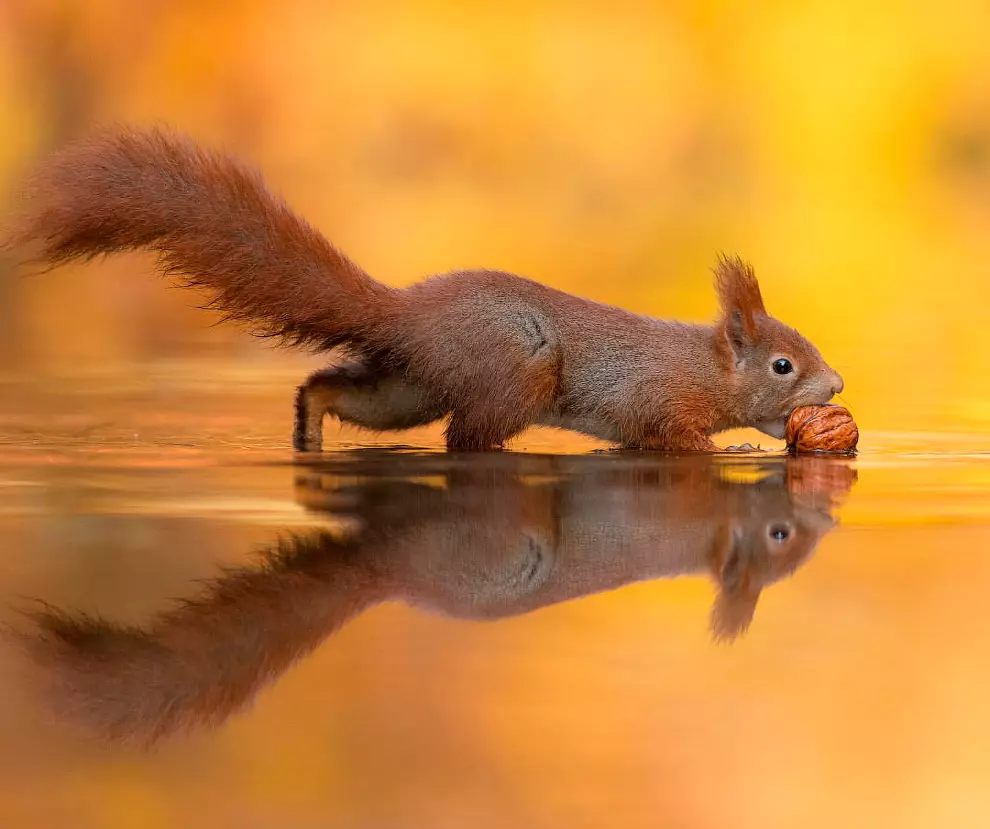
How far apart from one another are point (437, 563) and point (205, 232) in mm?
2441

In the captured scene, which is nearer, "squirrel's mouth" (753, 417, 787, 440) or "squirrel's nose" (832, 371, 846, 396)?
"squirrel's nose" (832, 371, 846, 396)

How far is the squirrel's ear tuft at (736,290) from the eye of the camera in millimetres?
5711

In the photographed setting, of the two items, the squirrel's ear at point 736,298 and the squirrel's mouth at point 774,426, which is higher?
the squirrel's ear at point 736,298

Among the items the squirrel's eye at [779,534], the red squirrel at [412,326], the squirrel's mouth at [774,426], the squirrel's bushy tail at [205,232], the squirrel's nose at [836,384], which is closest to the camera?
the squirrel's eye at [779,534]

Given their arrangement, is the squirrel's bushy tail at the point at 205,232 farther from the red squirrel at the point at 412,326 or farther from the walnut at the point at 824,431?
the walnut at the point at 824,431

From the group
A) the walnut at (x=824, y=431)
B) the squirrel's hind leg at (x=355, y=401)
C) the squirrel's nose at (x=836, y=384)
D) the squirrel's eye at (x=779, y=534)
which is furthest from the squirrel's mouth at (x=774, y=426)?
the squirrel's eye at (x=779, y=534)

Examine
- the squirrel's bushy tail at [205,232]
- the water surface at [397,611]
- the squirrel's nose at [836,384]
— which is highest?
the squirrel's bushy tail at [205,232]

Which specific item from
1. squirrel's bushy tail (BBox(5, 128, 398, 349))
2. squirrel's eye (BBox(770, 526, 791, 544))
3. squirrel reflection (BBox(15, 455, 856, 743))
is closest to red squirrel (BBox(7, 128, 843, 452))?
squirrel's bushy tail (BBox(5, 128, 398, 349))

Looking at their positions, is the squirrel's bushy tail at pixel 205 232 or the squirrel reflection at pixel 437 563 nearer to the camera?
the squirrel reflection at pixel 437 563

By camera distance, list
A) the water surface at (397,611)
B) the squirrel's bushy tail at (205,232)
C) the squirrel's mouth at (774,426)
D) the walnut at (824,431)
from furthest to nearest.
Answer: the squirrel's mouth at (774,426), the walnut at (824,431), the squirrel's bushy tail at (205,232), the water surface at (397,611)

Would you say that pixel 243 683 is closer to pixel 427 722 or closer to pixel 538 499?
pixel 427 722

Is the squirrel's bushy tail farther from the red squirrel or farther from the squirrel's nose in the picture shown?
the squirrel's nose

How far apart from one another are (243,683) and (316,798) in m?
0.39

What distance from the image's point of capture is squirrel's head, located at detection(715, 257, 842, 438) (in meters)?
5.70
